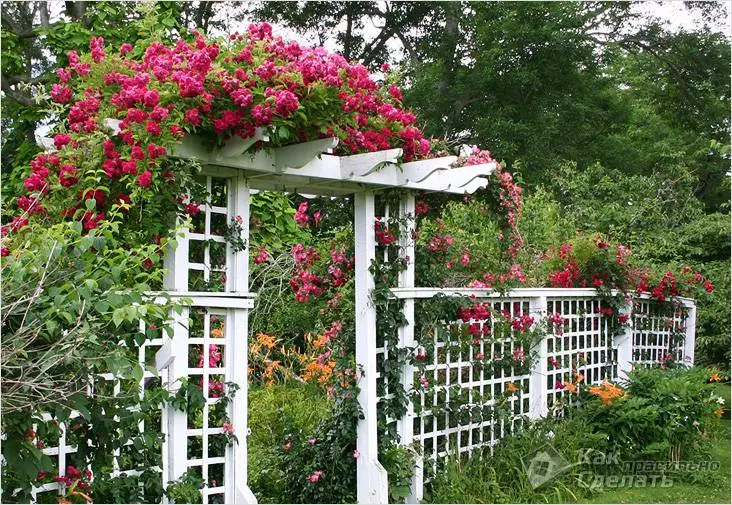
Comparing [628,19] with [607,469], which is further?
[628,19]

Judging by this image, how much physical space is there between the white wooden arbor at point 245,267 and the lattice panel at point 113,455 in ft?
0.26

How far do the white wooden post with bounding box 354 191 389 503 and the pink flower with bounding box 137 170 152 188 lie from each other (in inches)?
67.4

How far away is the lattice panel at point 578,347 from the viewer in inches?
248

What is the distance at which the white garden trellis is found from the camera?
154 inches

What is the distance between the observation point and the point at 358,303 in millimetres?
4973

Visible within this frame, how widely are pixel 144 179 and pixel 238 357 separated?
110 cm

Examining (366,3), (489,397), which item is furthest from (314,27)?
(489,397)

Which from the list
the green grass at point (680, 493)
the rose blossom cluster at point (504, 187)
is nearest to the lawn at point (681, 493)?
the green grass at point (680, 493)

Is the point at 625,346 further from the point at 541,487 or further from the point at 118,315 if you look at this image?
the point at 118,315

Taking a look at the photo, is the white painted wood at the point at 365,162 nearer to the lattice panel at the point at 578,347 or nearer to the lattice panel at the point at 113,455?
the lattice panel at the point at 113,455

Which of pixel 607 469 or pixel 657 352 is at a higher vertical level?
pixel 657 352

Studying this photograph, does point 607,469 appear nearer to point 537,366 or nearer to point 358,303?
point 537,366

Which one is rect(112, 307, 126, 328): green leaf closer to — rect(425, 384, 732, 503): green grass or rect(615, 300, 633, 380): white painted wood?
rect(425, 384, 732, 503): green grass

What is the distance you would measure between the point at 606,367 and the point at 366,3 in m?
10.4
